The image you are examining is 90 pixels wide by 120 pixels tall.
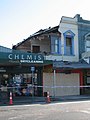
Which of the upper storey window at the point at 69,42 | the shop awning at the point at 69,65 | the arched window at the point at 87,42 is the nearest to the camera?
the shop awning at the point at 69,65

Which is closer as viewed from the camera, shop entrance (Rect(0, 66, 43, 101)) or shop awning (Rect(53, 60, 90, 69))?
shop awning (Rect(53, 60, 90, 69))

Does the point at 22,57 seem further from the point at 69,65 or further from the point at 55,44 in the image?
the point at 55,44

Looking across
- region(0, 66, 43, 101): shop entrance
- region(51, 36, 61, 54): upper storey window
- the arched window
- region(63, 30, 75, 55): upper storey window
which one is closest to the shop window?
region(51, 36, 61, 54): upper storey window

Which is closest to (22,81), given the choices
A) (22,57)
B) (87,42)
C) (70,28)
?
(22,57)

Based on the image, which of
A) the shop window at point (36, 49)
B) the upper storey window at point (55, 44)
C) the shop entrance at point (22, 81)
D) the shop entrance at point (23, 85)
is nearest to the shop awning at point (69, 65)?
the upper storey window at point (55, 44)

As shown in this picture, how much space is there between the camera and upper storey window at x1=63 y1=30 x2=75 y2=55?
29.8 metres

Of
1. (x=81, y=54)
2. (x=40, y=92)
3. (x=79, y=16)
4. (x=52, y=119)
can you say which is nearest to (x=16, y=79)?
(x=40, y=92)

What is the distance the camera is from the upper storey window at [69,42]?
29.8 metres

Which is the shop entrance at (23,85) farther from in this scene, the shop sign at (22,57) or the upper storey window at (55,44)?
the shop sign at (22,57)

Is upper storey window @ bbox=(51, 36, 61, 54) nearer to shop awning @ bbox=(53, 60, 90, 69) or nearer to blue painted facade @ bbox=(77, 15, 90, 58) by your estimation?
shop awning @ bbox=(53, 60, 90, 69)

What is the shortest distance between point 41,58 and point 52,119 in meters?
11.9

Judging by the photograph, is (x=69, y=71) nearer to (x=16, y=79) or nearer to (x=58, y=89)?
(x=58, y=89)

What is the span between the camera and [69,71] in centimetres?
2923

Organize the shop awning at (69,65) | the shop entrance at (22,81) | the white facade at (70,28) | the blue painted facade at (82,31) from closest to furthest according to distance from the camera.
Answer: the shop awning at (69,65) → the shop entrance at (22,81) → the white facade at (70,28) → the blue painted facade at (82,31)
